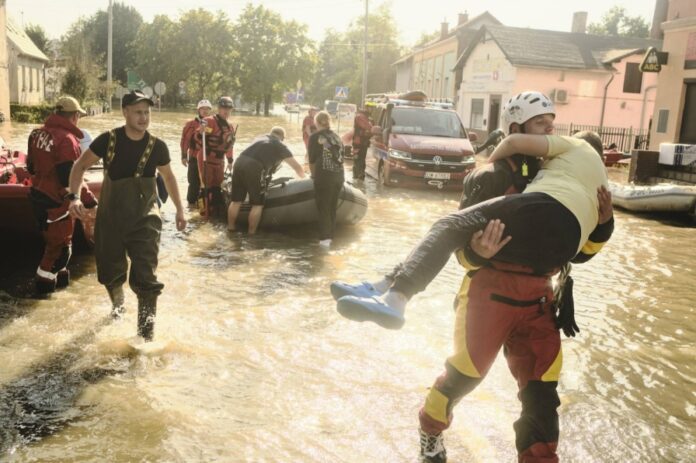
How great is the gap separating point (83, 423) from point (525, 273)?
2.64m

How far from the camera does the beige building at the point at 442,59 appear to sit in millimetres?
45562

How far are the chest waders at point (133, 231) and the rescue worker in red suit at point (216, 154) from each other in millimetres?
5387

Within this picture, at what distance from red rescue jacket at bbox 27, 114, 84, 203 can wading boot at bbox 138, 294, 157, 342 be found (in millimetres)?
1747

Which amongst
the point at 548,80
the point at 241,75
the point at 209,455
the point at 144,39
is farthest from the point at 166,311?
the point at 144,39

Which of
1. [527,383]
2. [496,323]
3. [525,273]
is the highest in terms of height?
[525,273]

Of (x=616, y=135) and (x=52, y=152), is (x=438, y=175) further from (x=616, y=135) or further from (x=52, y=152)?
(x=616, y=135)

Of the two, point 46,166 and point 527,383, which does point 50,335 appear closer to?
point 46,166

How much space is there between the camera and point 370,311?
270 cm

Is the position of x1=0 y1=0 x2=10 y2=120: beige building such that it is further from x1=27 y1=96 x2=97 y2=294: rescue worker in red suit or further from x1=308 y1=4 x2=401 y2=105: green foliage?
x1=308 y1=4 x2=401 y2=105: green foliage

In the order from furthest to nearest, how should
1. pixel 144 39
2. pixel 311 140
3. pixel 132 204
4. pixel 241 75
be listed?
1. pixel 144 39
2. pixel 241 75
3. pixel 311 140
4. pixel 132 204

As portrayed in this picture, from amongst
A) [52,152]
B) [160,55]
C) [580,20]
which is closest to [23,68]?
[160,55]

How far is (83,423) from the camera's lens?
3.87 metres

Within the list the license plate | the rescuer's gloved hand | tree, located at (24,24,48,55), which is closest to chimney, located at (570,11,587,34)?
the license plate

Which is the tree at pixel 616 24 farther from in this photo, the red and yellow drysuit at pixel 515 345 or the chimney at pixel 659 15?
the red and yellow drysuit at pixel 515 345
